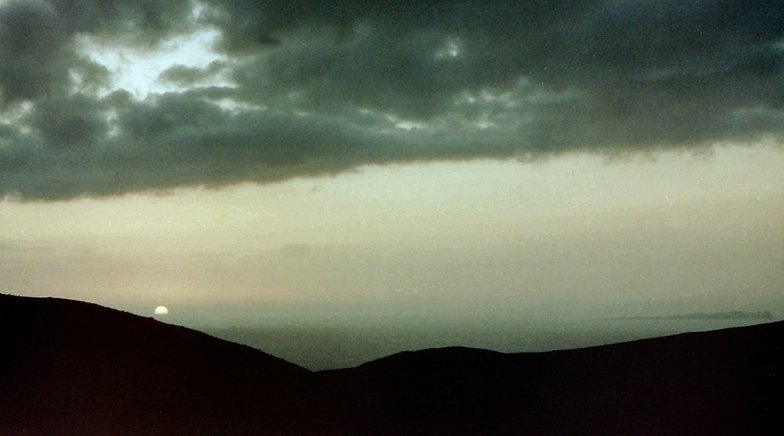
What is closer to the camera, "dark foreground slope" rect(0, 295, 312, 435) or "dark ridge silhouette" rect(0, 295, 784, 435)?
"dark foreground slope" rect(0, 295, 312, 435)

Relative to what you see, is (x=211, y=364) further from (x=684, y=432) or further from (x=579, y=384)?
(x=684, y=432)

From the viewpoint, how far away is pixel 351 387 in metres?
25.1

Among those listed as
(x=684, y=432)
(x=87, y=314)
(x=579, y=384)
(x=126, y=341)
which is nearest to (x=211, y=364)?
(x=126, y=341)

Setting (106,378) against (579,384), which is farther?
(579,384)

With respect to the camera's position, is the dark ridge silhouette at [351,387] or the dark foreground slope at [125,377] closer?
the dark foreground slope at [125,377]

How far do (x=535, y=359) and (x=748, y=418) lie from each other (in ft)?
34.5

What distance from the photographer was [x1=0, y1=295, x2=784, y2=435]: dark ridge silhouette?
1872 centimetres

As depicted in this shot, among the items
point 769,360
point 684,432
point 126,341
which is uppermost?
point 126,341

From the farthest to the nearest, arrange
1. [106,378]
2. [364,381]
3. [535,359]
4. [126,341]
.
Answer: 1. [535,359]
2. [364,381]
3. [126,341]
4. [106,378]

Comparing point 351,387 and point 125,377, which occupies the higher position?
point 125,377

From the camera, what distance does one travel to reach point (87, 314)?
2509cm

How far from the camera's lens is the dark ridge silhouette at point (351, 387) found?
18719 mm

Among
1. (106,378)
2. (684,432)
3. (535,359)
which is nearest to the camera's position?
(684,432)

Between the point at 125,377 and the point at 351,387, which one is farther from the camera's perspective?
the point at 351,387
